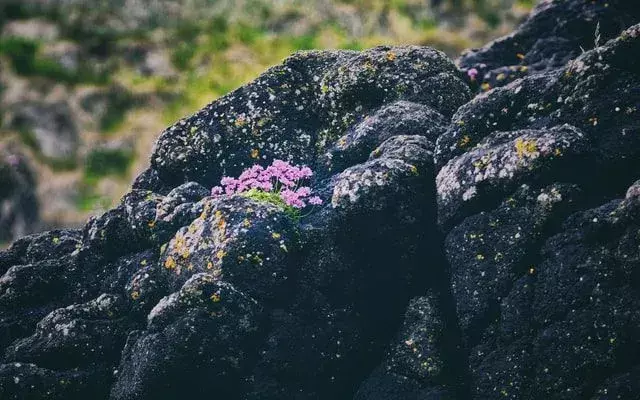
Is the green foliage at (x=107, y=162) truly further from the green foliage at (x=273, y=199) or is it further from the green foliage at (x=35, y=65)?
the green foliage at (x=273, y=199)

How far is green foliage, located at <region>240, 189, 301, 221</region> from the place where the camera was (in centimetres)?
1023

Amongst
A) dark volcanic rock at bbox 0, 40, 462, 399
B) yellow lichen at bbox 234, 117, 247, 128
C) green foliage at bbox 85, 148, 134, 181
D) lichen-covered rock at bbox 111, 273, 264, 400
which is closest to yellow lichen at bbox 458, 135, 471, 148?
dark volcanic rock at bbox 0, 40, 462, 399

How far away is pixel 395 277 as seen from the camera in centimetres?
957

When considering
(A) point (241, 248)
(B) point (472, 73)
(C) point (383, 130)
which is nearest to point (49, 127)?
(B) point (472, 73)

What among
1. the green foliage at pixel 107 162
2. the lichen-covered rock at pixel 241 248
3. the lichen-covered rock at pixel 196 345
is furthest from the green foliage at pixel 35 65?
the lichen-covered rock at pixel 196 345

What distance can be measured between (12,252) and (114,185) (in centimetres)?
2380

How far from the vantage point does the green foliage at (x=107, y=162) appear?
36.2 meters

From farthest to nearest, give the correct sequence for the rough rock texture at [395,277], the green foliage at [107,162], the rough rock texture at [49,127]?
the rough rock texture at [49,127] < the green foliage at [107,162] < the rough rock texture at [395,277]

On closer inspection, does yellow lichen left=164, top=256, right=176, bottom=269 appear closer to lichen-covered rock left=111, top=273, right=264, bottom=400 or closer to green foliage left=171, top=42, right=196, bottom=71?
lichen-covered rock left=111, top=273, right=264, bottom=400

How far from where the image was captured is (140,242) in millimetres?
11203

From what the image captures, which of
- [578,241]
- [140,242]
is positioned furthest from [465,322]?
[140,242]

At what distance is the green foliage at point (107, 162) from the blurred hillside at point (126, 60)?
0.30ft

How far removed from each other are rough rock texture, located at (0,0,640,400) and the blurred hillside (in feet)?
67.5

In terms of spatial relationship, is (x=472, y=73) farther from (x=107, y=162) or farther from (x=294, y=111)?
(x=107, y=162)
